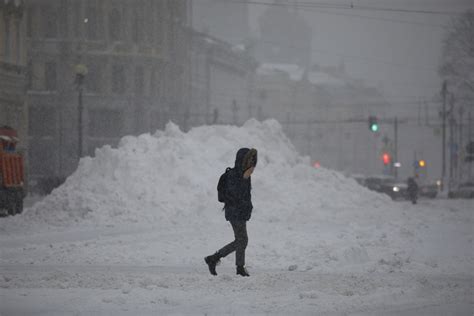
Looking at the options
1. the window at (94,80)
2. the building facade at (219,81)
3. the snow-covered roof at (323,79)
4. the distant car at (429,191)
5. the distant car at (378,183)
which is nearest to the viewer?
the distant car at (378,183)

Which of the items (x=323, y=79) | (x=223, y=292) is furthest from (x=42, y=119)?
(x=323, y=79)

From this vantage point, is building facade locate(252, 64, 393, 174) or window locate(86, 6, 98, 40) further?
building facade locate(252, 64, 393, 174)

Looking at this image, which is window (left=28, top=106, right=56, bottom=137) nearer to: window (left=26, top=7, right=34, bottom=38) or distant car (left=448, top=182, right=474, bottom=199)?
window (left=26, top=7, right=34, bottom=38)

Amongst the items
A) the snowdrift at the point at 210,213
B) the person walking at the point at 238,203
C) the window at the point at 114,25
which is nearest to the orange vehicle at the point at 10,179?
the snowdrift at the point at 210,213

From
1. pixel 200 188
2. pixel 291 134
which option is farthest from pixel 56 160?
pixel 291 134

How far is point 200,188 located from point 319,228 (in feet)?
16.6

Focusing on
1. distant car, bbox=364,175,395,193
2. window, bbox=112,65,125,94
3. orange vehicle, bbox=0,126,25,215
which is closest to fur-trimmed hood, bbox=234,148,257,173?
orange vehicle, bbox=0,126,25,215

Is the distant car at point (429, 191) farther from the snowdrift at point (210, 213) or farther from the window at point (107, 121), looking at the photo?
the snowdrift at point (210, 213)

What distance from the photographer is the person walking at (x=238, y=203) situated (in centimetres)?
1405

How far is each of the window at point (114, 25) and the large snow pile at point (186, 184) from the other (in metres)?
35.0

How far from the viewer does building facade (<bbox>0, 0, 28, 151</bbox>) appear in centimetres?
4862

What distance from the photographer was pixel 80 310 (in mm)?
11062

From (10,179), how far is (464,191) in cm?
3508

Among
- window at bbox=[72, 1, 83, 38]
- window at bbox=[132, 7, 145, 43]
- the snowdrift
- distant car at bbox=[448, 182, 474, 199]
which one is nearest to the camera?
the snowdrift
